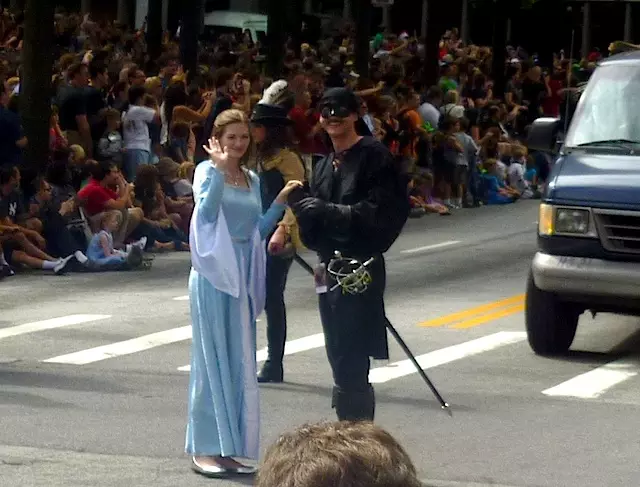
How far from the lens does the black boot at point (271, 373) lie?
11.2 metres

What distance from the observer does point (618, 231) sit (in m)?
12.1

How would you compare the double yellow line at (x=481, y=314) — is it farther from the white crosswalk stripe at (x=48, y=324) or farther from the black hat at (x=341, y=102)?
the black hat at (x=341, y=102)

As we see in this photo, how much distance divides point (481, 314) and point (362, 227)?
743 cm

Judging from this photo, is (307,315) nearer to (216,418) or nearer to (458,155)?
(216,418)

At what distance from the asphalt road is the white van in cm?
3498

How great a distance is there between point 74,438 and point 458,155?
57.4 feet

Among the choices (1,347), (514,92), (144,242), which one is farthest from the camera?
(514,92)

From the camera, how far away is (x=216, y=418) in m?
8.33

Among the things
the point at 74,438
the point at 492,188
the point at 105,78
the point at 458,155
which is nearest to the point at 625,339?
the point at 74,438

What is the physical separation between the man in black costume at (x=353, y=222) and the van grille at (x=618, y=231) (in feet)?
13.4

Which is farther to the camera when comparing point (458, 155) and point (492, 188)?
point (492, 188)

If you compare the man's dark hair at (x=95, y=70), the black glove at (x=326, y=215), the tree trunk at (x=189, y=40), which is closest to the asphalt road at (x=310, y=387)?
the black glove at (x=326, y=215)

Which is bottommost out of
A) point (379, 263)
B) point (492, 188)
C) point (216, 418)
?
point (492, 188)

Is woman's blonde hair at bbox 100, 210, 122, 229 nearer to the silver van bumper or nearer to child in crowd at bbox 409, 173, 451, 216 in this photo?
the silver van bumper
